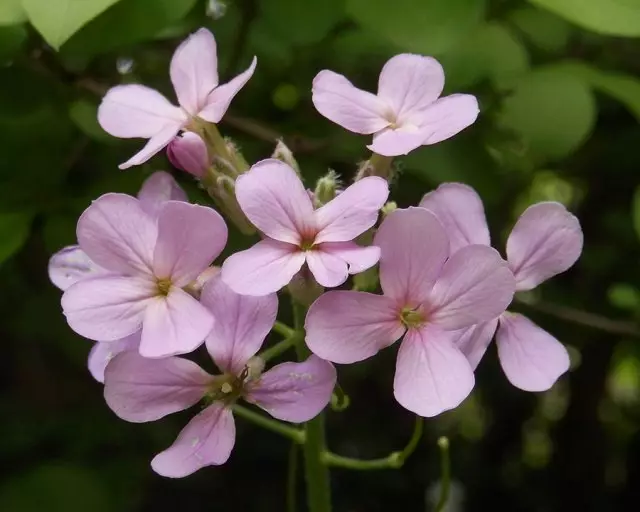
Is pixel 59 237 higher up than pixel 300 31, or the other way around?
pixel 300 31

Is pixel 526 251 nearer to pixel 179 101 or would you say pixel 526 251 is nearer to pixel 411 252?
pixel 411 252

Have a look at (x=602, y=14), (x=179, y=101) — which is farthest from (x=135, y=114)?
(x=602, y=14)

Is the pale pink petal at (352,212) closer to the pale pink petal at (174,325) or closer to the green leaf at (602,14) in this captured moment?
the pale pink petal at (174,325)

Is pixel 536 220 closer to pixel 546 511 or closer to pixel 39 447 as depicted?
pixel 39 447

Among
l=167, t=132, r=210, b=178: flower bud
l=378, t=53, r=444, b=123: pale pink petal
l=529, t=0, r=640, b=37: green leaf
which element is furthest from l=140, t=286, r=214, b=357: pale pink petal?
l=529, t=0, r=640, b=37: green leaf

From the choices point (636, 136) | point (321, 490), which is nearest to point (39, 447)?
→ point (321, 490)

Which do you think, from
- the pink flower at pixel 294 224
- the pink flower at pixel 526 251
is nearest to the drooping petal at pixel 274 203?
the pink flower at pixel 294 224
